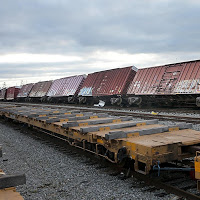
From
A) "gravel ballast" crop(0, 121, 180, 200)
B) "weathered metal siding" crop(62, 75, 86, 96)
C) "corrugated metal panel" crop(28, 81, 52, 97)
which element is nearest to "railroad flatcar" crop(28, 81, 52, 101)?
"corrugated metal panel" crop(28, 81, 52, 97)

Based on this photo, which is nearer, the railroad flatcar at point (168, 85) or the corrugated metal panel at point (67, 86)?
the railroad flatcar at point (168, 85)

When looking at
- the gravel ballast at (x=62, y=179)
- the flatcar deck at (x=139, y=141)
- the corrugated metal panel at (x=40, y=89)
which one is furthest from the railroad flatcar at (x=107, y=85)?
the flatcar deck at (x=139, y=141)

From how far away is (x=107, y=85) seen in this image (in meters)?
24.9

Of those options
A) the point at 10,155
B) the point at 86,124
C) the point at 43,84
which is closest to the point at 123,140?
the point at 86,124

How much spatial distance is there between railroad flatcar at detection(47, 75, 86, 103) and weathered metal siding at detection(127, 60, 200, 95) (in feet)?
33.9

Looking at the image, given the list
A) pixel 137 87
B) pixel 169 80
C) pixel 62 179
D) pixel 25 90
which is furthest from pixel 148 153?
pixel 25 90

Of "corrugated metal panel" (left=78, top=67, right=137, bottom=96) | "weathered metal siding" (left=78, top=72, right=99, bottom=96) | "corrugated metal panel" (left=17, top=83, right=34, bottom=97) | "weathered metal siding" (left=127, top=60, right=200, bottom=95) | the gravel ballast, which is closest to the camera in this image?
the gravel ballast

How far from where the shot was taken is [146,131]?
17.0ft

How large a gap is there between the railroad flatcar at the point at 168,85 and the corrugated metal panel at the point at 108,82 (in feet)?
3.69

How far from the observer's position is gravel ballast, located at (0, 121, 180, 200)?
4195mm

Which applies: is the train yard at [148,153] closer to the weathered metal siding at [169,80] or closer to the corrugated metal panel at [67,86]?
the weathered metal siding at [169,80]

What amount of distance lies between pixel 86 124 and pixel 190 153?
2.99 metres

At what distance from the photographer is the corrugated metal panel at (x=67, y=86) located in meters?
30.8

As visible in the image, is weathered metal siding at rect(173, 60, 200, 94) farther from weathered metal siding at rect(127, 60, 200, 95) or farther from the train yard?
the train yard
